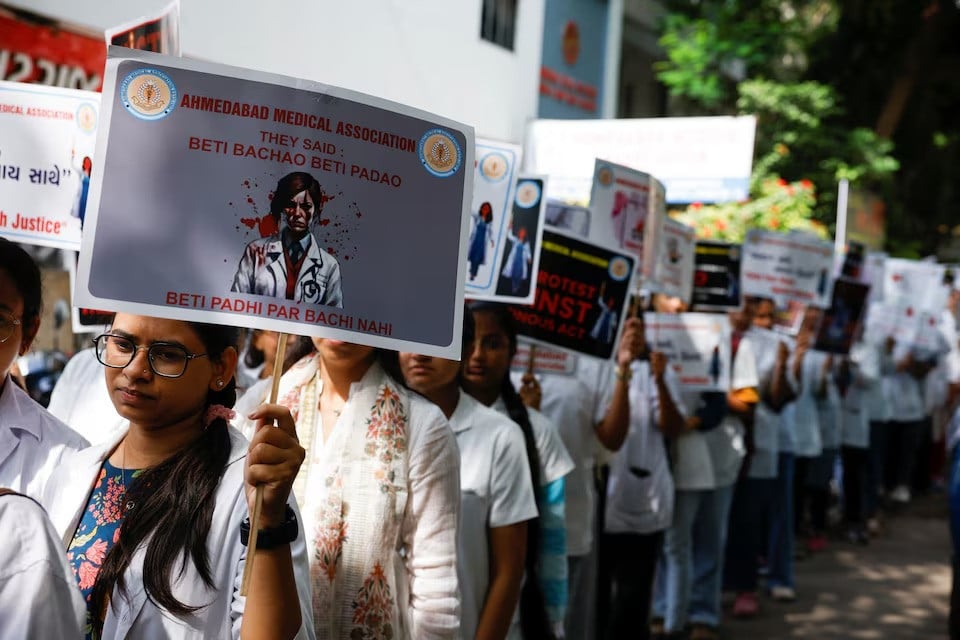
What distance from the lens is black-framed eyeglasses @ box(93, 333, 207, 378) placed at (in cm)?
246

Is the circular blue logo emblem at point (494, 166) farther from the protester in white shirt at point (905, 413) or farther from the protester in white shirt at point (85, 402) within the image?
the protester in white shirt at point (905, 413)

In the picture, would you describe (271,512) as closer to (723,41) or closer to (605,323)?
(605,323)

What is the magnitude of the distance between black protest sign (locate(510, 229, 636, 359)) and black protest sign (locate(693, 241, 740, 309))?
270cm

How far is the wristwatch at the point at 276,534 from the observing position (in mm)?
2188

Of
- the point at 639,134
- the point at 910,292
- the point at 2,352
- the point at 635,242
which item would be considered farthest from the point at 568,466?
the point at 910,292

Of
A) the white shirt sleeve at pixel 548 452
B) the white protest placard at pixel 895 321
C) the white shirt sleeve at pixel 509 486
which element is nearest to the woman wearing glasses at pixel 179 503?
the white shirt sleeve at pixel 509 486

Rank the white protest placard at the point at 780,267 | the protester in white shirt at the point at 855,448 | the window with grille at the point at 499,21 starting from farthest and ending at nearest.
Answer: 1. the window with grille at the point at 499,21
2. the protester in white shirt at the point at 855,448
3. the white protest placard at the point at 780,267

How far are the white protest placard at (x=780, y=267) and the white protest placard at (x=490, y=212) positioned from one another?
4.25 meters

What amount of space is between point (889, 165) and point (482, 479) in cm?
1591

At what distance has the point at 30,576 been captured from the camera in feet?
5.33

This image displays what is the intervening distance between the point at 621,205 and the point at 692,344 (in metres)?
1.48

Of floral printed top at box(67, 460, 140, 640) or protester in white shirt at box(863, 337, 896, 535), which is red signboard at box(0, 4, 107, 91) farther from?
protester in white shirt at box(863, 337, 896, 535)

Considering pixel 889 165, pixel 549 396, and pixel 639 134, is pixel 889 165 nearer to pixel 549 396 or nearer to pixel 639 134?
pixel 639 134

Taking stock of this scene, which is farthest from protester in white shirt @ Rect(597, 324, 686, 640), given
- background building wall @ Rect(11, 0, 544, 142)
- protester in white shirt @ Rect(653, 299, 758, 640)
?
background building wall @ Rect(11, 0, 544, 142)
